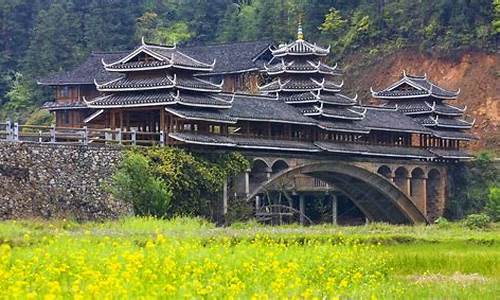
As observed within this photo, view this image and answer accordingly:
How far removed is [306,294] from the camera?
17.1 metres

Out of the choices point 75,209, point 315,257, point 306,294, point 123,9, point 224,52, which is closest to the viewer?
point 306,294

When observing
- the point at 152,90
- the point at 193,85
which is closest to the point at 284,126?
the point at 193,85

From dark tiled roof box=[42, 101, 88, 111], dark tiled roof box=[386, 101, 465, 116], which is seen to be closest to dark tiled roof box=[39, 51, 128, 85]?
dark tiled roof box=[42, 101, 88, 111]

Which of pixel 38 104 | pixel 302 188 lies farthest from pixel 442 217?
pixel 38 104

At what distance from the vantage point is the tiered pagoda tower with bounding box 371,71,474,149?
69688mm

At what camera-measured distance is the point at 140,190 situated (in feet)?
148

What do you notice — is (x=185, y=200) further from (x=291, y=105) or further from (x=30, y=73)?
(x=30, y=73)

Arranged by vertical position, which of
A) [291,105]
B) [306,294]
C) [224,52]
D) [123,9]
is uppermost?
[123,9]

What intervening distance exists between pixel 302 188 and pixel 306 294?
154 ft

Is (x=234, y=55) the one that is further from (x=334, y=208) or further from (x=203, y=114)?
(x=203, y=114)

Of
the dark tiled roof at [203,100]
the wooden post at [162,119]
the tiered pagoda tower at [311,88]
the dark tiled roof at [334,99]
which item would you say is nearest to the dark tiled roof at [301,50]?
the tiered pagoda tower at [311,88]

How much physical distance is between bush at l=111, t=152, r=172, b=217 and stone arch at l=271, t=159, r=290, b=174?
36.5 feet

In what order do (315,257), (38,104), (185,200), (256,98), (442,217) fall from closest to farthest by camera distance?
(315,257) < (185,200) < (256,98) < (442,217) < (38,104)

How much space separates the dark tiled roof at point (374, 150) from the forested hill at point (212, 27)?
17655 millimetres
